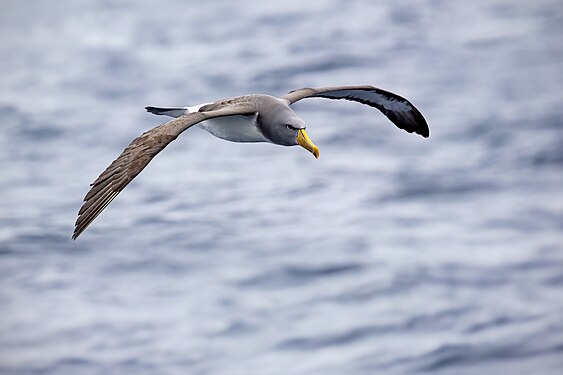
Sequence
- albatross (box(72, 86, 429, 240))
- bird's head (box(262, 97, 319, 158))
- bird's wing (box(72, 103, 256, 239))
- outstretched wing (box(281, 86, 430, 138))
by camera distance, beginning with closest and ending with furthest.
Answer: bird's wing (box(72, 103, 256, 239))
albatross (box(72, 86, 429, 240))
bird's head (box(262, 97, 319, 158))
outstretched wing (box(281, 86, 430, 138))

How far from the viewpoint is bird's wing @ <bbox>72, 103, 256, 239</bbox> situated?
15.9 m

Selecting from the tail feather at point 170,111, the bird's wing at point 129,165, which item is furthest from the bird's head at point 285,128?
the tail feather at point 170,111

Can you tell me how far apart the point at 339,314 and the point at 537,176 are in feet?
39.7

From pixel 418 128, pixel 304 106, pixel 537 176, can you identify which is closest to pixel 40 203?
pixel 304 106

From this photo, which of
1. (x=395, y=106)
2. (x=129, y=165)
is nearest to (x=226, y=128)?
(x=129, y=165)

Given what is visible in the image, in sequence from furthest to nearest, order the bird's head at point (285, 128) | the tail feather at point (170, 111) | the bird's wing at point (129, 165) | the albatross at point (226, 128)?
the tail feather at point (170, 111) < the bird's head at point (285, 128) < the albatross at point (226, 128) < the bird's wing at point (129, 165)

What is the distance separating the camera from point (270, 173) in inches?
1715

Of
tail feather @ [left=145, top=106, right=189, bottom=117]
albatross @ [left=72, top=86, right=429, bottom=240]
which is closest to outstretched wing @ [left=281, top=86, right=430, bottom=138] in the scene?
albatross @ [left=72, top=86, right=429, bottom=240]

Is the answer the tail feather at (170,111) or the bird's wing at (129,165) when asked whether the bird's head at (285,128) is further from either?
the tail feather at (170,111)

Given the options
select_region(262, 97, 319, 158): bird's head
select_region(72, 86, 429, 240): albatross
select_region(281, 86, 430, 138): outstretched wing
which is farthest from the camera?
select_region(281, 86, 430, 138): outstretched wing

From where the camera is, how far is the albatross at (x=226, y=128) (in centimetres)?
1619

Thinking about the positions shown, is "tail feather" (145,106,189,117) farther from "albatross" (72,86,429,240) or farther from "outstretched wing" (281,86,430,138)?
"outstretched wing" (281,86,430,138)

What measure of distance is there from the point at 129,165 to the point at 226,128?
2.49m

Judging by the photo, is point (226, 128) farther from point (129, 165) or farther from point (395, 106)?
point (395, 106)
